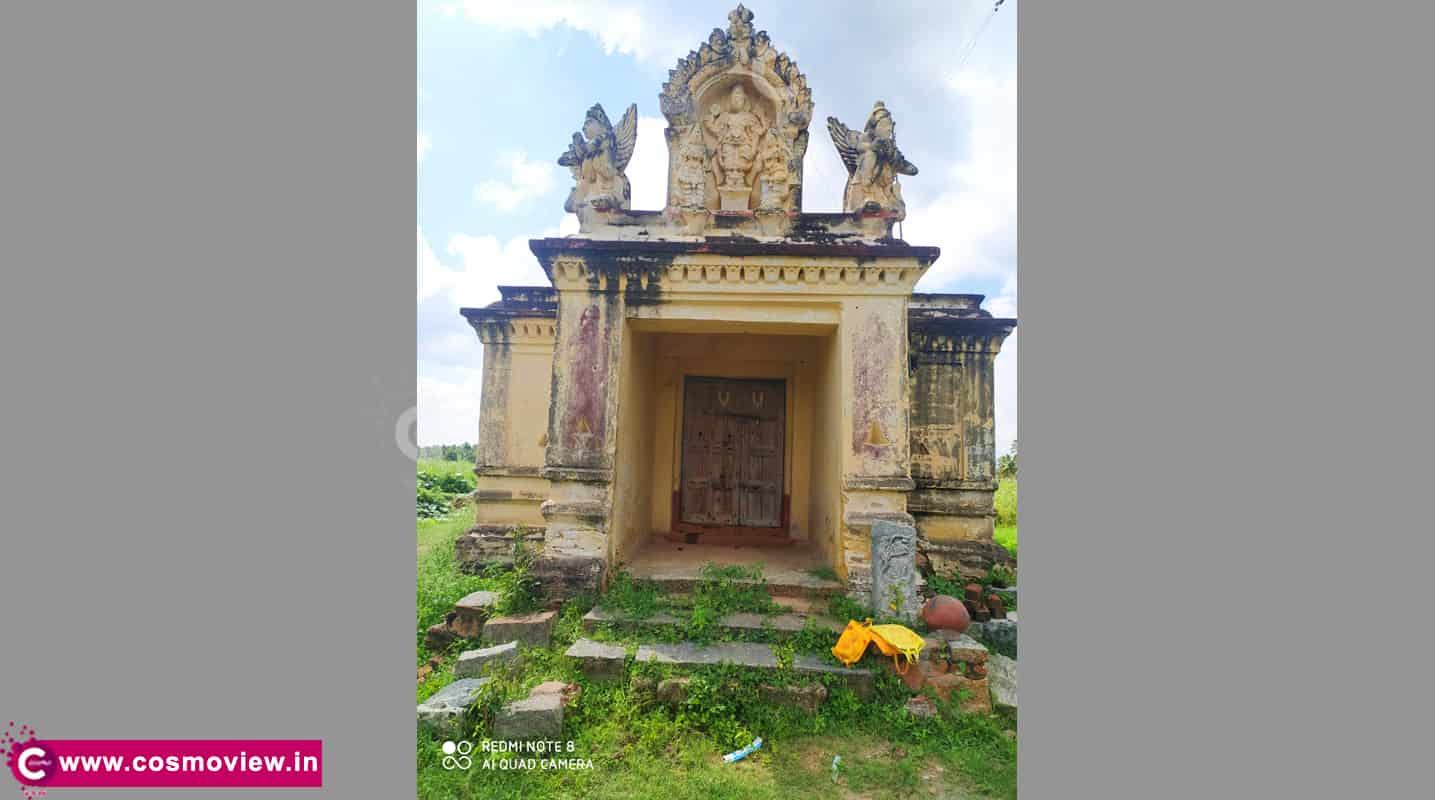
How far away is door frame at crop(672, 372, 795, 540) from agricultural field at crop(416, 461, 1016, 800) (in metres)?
3.36

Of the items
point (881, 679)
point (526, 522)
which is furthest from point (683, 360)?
point (881, 679)

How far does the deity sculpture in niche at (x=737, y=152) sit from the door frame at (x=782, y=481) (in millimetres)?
2803

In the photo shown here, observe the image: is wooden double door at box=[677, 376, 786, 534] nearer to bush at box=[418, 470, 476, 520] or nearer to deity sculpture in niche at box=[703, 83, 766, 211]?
deity sculpture in niche at box=[703, 83, 766, 211]

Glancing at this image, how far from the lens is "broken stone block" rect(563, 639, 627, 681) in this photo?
4891 millimetres

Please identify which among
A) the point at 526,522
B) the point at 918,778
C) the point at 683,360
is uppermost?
the point at 683,360

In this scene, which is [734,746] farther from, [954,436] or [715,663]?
[954,436]

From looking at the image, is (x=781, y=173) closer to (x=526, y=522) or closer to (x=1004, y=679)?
(x=1004, y=679)

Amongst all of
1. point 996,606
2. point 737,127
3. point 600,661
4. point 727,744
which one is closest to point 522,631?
point 600,661

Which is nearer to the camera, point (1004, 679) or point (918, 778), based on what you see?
point (918, 778)

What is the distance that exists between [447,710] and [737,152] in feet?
21.2

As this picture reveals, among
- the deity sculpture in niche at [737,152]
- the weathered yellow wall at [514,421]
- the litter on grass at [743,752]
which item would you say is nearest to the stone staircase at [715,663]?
the litter on grass at [743,752]

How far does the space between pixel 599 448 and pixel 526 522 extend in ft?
14.3

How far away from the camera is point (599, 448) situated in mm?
6316
